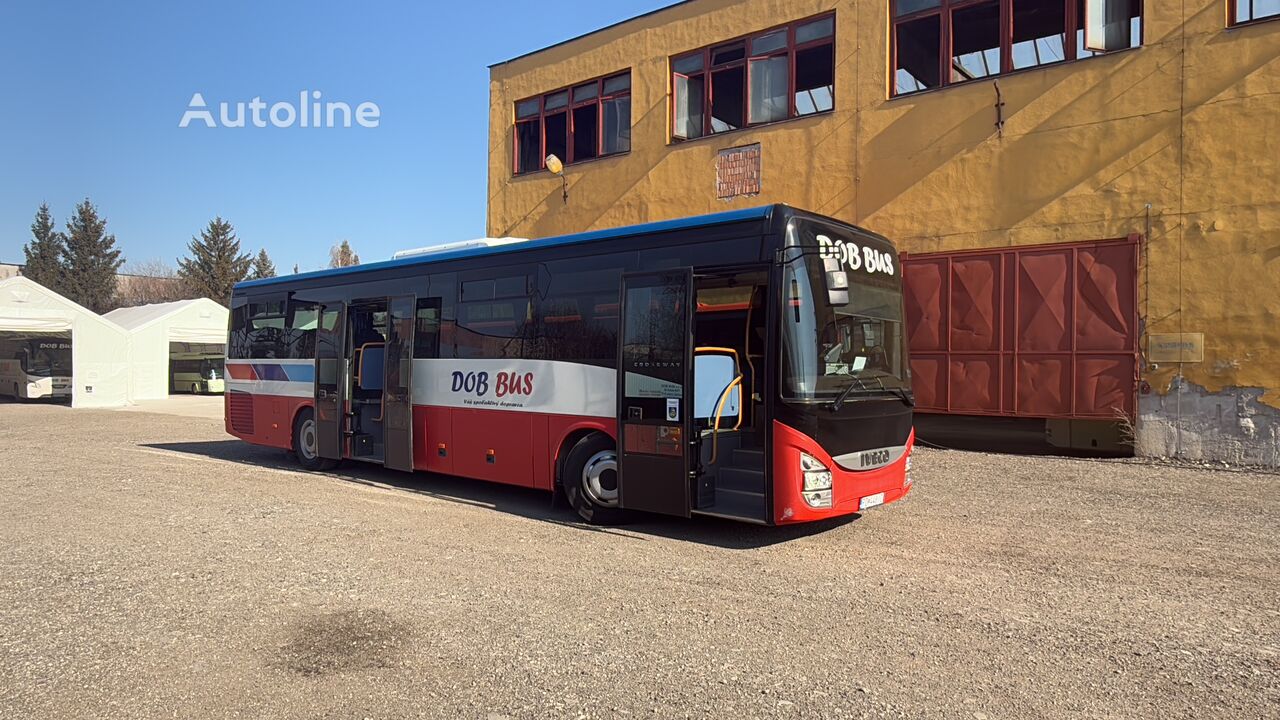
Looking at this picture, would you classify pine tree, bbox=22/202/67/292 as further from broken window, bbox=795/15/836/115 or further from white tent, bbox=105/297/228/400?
broken window, bbox=795/15/836/115

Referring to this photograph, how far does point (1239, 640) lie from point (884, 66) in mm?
12466

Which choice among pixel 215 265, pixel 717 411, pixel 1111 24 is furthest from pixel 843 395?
pixel 215 265

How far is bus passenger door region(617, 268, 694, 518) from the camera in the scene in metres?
7.52

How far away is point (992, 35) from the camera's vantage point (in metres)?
14.3

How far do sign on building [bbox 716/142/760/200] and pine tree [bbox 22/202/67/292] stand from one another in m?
63.9

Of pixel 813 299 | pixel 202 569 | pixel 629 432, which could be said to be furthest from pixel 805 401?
pixel 202 569

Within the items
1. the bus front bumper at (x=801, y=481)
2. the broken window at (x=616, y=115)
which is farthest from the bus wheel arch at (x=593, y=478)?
the broken window at (x=616, y=115)

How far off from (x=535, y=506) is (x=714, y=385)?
298 cm

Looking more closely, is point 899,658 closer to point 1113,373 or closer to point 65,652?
point 65,652

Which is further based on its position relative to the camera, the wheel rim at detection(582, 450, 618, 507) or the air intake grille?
the air intake grille

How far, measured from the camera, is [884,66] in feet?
49.8

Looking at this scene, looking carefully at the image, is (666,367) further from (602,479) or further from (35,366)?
(35,366)

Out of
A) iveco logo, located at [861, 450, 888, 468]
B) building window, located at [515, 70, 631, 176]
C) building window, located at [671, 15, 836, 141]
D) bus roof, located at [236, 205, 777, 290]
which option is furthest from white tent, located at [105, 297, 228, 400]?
iveco logo, located at [861, 450, 888, 468]

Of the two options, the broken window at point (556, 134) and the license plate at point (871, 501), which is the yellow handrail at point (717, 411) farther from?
the broken window at point (556, 134)
